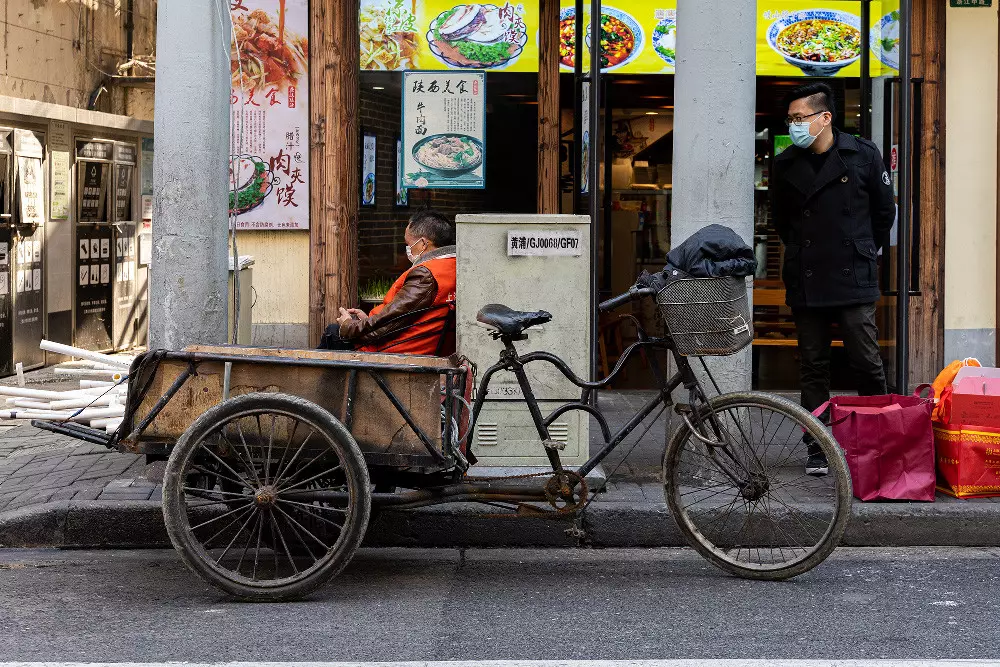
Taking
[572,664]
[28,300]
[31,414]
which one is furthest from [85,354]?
[572,664]

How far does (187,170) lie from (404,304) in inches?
56.2

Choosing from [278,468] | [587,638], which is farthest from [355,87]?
[587,638]

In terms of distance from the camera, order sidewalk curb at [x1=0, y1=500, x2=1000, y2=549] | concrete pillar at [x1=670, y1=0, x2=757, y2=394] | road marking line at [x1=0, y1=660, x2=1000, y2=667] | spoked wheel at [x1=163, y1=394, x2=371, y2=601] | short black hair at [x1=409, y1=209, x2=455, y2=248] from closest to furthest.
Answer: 1. road marking line at [x1=0, y1=660, x2=1000, y2=667]
2. spoked wheel at [x1=163, y1=394, x2=371, y2=601]
3. sidewalk curb at [x1=0, y1=500, x2=1000, y2=549]
4. short black hair at [x1=409, y1=209, x2=455, y2=248]
5. concrete pillar at [x1=670, y1=0, x2=757, y2=394]

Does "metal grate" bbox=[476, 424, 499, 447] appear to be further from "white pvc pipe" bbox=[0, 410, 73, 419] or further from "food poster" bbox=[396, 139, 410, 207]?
"food poster" bbox=[396, 139, 410, 207]

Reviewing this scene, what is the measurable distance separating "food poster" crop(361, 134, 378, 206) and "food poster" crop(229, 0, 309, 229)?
424 mm

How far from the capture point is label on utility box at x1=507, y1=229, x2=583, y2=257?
235 inches

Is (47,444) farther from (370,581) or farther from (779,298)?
(779,298)

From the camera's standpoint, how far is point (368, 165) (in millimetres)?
9469

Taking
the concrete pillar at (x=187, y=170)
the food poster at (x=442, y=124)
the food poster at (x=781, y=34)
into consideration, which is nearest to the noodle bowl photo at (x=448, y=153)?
the food poster at (x=442, y=124)

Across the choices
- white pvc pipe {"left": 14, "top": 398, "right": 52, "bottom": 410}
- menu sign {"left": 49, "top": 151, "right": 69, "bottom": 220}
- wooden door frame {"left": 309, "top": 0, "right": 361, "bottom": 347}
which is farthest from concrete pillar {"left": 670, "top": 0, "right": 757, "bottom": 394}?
menu sign {"left": 49, "top": 151, "right": 69, "bottom": 220}

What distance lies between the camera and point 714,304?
16.3ft

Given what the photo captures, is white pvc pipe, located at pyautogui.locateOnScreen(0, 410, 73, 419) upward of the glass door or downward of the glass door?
downward

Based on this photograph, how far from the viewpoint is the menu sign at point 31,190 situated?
1066cm

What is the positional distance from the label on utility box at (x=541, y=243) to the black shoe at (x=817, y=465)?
1511mm
